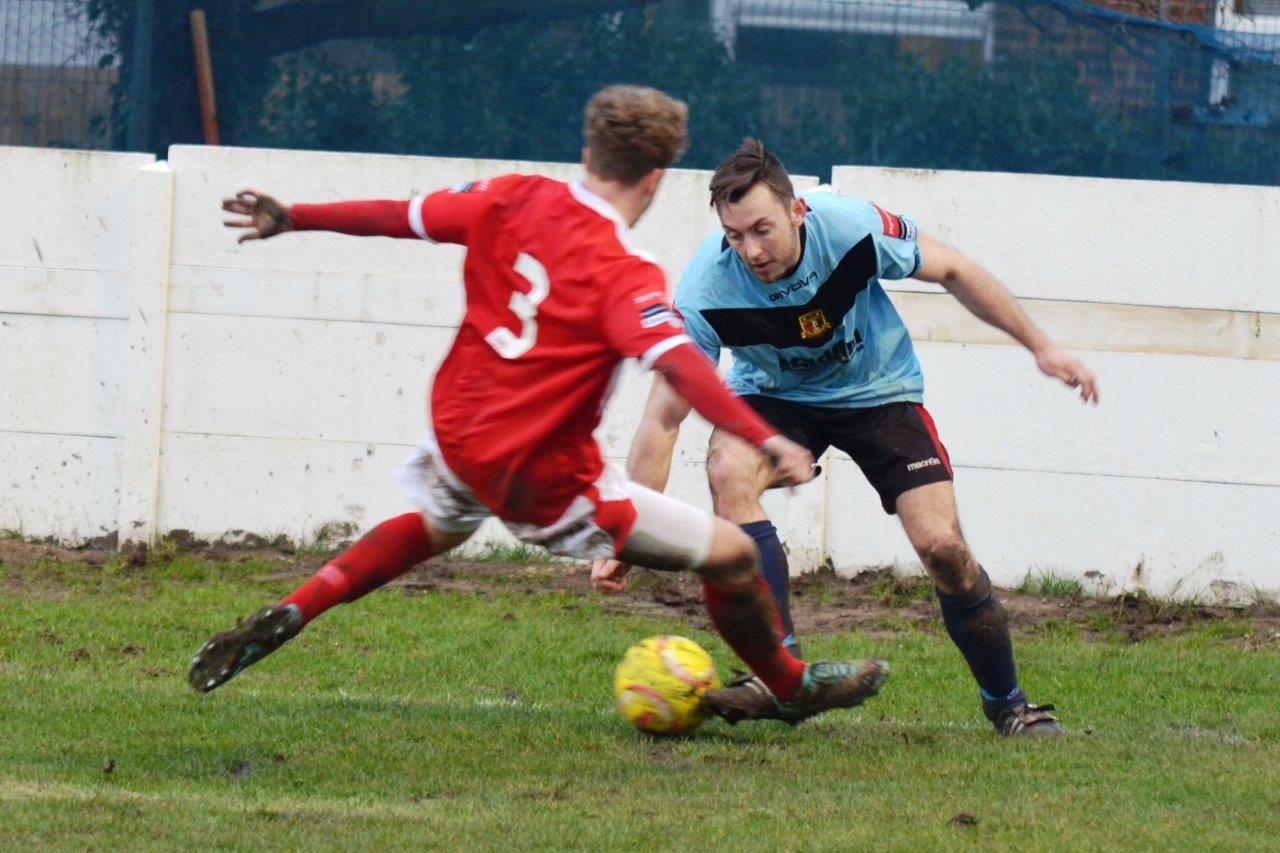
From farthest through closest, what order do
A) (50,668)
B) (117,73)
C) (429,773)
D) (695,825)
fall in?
(117,73) → (50,668) → (429,773) → (695,825)

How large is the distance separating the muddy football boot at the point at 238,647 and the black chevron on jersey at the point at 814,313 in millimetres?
1695

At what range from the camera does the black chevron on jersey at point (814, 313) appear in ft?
16.6

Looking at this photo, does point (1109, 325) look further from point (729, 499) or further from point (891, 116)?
point (729, 499)

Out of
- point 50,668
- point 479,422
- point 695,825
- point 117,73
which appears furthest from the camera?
point 117,73

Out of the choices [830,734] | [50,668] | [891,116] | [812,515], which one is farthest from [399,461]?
[830,734]

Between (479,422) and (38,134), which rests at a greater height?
(38,134)

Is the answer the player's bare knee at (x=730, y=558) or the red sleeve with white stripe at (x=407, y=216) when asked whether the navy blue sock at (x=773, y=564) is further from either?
the red sleeve with white stripe at (x=407, y=216)

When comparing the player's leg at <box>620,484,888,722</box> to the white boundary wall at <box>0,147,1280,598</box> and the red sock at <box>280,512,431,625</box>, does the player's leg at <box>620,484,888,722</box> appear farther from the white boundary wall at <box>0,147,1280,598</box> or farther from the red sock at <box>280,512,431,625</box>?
the white boundary wall at <box>0,147,1280,598</box>

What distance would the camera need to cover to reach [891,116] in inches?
341

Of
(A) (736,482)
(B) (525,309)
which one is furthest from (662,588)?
(B) (525,309)

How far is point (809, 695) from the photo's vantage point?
15.9 ft

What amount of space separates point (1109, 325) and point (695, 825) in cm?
477

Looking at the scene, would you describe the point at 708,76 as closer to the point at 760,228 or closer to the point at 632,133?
the point at 760,228

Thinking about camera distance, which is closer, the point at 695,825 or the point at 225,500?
the point at 695,825
